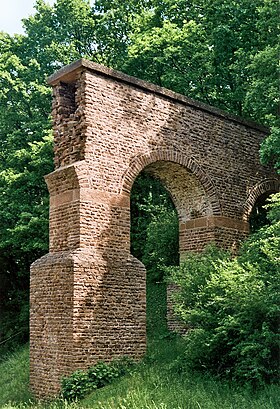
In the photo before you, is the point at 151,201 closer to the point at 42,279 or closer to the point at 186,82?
the point at 186,82

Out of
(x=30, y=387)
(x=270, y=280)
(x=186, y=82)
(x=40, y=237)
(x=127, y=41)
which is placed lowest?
(x=30, y=387)

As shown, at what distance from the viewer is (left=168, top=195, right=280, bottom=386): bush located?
10.6 meters

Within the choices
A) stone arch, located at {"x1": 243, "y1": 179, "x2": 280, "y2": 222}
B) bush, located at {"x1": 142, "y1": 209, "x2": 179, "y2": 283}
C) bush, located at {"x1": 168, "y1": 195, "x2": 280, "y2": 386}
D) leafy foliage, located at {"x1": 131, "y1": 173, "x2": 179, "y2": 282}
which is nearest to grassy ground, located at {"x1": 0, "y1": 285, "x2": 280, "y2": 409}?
bush, located at {"x1": 168, "y1": 195, "x2": 280, "y2": 386}

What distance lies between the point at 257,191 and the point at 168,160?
3.31 metres

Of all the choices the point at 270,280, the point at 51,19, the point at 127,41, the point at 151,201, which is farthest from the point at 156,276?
the point at 51,19

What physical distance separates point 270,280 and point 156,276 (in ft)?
24.1

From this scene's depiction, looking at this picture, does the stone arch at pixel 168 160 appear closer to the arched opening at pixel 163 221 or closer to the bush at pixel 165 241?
the arched opening at pixel 163 221

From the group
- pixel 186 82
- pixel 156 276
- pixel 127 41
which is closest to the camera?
pixel 156 276

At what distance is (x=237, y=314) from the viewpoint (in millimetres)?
10969

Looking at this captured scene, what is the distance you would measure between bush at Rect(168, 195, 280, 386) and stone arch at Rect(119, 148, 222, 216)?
2347mm

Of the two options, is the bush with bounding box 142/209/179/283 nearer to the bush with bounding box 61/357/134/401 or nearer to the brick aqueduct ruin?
the brick aqueduct ruin

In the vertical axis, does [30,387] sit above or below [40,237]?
below

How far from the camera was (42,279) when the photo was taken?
13.1 m

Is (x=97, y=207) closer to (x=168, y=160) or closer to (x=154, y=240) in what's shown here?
(x=168, y=160)
